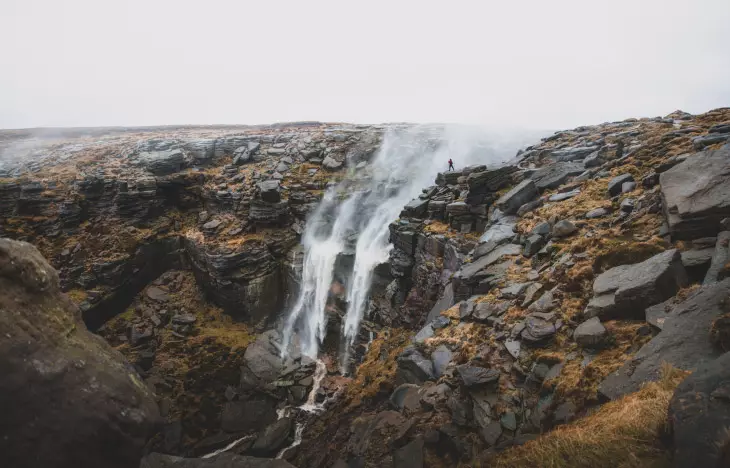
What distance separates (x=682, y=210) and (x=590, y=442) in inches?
253

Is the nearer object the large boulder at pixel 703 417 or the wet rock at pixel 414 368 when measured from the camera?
the large boulder at pixel 703 417

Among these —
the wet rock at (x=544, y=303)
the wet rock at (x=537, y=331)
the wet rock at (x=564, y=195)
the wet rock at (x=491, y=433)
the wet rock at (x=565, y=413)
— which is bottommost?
the wet rock at (x=491, y=433)

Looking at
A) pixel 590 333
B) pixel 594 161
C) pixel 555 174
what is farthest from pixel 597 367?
pixel 594 161

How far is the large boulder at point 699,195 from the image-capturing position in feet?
23.9

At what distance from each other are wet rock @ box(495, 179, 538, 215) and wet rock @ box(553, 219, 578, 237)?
4.52 metres

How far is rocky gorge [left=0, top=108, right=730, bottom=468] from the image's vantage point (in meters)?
5.28

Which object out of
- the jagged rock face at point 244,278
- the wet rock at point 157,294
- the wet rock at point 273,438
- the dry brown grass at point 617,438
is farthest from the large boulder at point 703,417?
the wet rock at point 157,294

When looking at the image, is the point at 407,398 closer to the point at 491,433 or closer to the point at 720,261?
the point at 491,433

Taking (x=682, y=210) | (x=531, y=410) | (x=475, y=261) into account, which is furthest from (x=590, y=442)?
(x=475, y=261)

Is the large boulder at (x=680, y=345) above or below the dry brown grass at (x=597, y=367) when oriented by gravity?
above

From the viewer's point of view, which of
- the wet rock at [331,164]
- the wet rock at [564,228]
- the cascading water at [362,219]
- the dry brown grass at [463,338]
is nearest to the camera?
the dry brown grass at [463,338]

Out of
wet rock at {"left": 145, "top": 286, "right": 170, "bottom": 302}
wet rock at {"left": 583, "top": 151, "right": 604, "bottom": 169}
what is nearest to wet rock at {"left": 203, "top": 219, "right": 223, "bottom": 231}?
wet rock at {"left": 145, "top": 286, "right": 170, "bottom": 302}

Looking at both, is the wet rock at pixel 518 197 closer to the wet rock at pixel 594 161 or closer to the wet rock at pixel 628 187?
the wet rock at pixel 594 161

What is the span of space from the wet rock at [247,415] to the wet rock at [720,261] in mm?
21471
